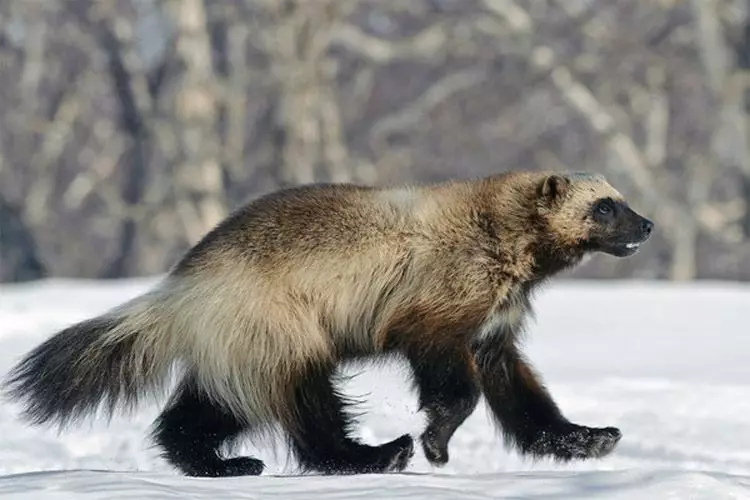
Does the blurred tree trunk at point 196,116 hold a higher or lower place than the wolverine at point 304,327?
higher

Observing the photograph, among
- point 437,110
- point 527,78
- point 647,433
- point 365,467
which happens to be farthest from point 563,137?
point 365,467

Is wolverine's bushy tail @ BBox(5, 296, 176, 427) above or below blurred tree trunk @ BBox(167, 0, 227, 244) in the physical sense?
below

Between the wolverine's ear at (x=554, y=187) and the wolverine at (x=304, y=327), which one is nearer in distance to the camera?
the wolverine at (x=304, y=327)

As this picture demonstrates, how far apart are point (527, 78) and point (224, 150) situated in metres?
6.03

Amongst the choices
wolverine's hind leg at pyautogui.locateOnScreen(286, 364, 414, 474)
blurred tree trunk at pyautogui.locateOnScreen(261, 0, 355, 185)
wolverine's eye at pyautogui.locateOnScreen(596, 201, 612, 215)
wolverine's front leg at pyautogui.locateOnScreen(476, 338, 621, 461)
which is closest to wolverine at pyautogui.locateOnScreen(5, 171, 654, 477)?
wolverine's hind leg at pyautogui.locateOnScreen(286, 364, 414, 474)

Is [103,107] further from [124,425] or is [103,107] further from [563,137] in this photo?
[124,425]

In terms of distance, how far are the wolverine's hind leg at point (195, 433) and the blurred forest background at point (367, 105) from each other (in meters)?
18.0

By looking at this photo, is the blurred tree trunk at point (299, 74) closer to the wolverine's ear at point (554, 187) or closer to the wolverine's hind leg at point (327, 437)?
the wolverine's ear at point (554, 187)

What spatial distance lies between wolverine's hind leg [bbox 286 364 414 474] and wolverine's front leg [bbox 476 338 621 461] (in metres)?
0.64

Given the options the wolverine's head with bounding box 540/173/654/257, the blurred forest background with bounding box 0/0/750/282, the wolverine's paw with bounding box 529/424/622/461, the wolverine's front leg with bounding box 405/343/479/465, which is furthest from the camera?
the blurred forest background with bounding box 0/0/750/282

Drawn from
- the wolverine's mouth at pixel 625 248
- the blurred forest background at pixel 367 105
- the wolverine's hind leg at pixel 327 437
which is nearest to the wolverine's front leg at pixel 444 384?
the wolverine's hind leg at pixel 327 437

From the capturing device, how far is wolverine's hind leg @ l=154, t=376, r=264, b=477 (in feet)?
18.6

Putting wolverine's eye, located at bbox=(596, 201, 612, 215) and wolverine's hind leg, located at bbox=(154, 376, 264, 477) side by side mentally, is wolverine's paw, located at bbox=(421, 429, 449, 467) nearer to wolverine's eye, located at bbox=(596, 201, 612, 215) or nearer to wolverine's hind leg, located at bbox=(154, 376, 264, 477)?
wolverine's hind leg, located at bbox=(154, 376, 264, 477)

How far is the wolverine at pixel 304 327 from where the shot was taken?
17.9 ft
